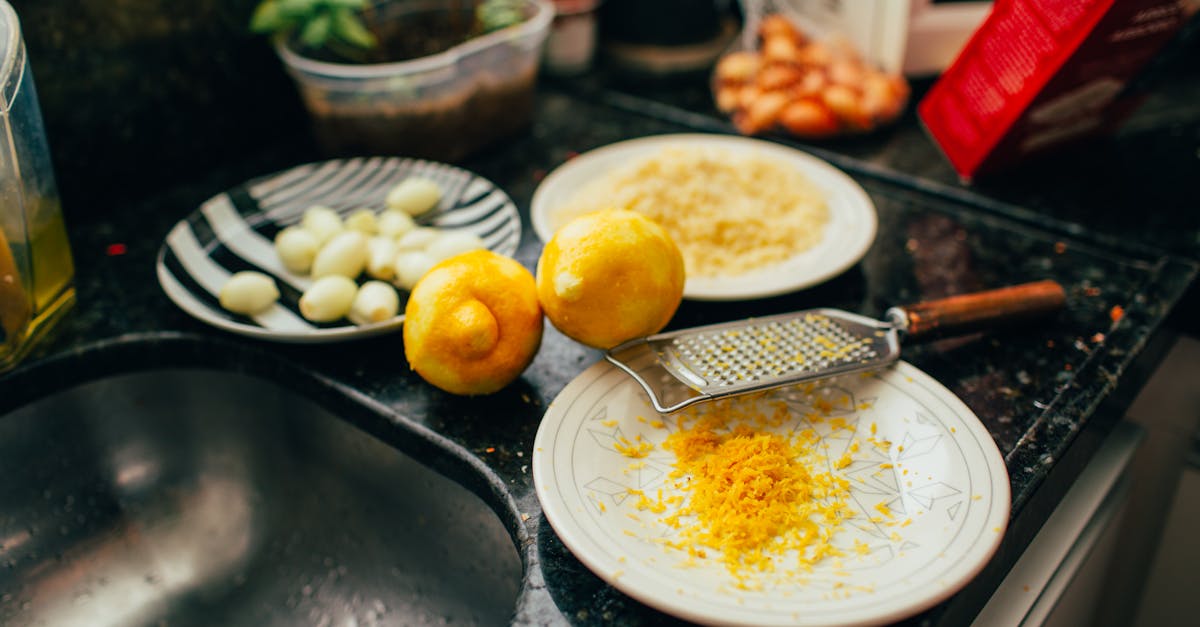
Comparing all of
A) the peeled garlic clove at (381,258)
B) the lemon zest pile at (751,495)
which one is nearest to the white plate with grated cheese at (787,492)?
the lemon zest pile at (751,495)

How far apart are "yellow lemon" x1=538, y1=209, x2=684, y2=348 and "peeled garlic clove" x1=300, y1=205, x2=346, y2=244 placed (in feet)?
0.97

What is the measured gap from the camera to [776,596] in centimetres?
48

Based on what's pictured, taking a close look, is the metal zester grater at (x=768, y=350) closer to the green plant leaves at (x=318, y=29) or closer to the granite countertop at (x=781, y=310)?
the granite countertop at (x=781, y=310)

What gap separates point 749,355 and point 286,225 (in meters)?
0.53

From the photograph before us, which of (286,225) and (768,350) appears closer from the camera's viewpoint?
(768,350)

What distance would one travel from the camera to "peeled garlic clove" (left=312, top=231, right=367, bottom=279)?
2.58 ft

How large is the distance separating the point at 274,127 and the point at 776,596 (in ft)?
3.11

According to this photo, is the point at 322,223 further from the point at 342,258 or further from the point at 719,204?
the point at 719,204

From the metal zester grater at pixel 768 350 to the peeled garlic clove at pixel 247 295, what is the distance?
0.33 m

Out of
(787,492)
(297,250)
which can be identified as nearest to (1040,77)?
Result: (787,492)

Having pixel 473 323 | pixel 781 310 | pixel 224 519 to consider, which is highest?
pixel 473 323

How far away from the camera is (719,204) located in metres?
0.86

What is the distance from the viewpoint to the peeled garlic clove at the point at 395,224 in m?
0.85

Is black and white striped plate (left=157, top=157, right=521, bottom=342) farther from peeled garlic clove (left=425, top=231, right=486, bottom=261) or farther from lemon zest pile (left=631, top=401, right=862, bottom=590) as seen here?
lemon zest pile (left=631, top=401, right=862, bottom=590)
